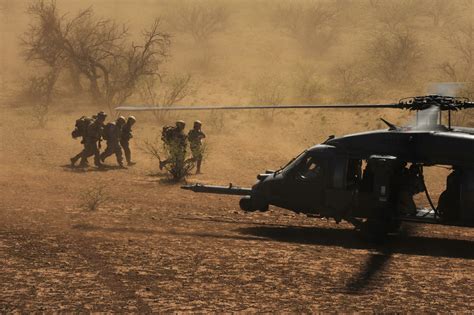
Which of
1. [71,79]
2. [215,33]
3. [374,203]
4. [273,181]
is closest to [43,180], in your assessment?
[273,181]

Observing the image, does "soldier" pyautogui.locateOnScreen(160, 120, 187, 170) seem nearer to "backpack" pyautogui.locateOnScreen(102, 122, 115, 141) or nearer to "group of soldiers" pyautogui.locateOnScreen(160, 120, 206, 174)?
"group of soldiers" pyautogui.locateOnScreen(160, 120, 206, 174)

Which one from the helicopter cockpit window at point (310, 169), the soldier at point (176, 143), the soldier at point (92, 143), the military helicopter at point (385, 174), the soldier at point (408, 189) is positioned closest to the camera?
the military helicopter at point (385, 174)

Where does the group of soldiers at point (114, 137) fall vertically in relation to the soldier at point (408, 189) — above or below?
above

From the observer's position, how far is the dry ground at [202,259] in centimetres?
824

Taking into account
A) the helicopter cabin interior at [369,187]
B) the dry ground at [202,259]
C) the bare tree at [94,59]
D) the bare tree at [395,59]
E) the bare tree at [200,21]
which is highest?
the bare tree at [200,21]

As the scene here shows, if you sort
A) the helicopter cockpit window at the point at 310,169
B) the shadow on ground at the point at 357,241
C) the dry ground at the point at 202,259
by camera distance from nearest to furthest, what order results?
the dry ground at the point at 202,259, the shadow on ground at the point at 357,241, the helicopter cockpit window at the point at 310,169

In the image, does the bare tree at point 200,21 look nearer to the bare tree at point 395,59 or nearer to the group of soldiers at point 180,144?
the bare tree at point 395,59

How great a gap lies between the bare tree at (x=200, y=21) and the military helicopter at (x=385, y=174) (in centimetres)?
3789

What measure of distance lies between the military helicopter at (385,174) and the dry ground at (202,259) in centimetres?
50

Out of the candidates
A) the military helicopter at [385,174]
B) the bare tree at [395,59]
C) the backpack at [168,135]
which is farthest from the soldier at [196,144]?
the bare tree at [395,59]

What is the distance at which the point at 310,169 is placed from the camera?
12078mm

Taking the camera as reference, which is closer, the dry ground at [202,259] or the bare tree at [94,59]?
the dry ground at [202,259]

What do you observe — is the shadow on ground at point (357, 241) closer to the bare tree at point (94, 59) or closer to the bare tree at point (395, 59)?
the bare tree at point (94, 59)

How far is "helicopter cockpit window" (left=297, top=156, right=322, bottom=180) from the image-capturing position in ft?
39.1
